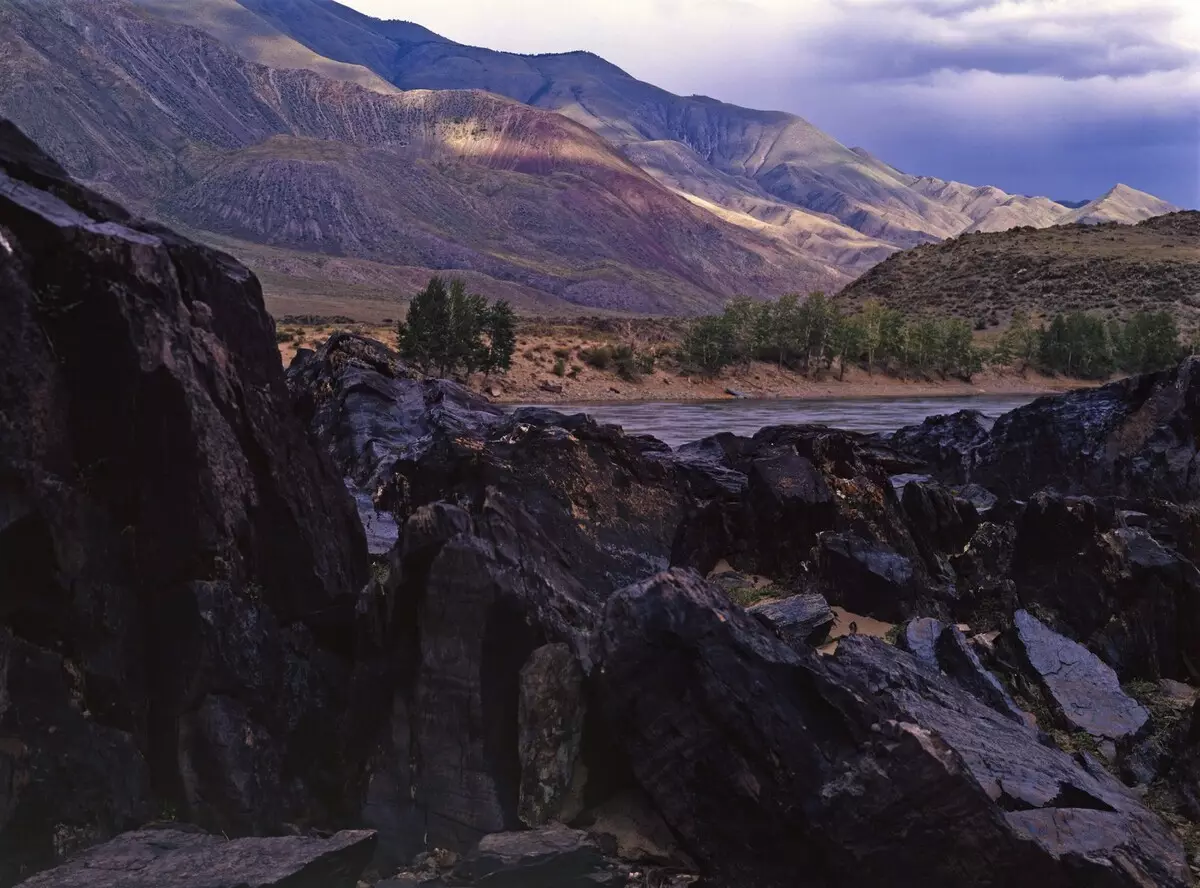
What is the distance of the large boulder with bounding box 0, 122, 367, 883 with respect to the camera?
28.2ft

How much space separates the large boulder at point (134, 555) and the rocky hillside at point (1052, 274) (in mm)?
122491

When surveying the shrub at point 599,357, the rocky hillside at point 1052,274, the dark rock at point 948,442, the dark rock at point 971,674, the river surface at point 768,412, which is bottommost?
the river surface at point 768,412

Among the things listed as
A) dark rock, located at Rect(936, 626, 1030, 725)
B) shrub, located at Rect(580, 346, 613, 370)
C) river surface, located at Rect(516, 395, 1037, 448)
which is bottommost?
river surface, located at Rect(516, 395, 1037, 448)

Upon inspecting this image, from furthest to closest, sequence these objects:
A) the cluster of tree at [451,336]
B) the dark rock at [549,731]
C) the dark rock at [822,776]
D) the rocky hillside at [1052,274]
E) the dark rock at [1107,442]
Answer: the rocky hillside at [1052,274], the cluster of tree at [451,336], the dark rock at [1107,442], the dark rock at [549,731], the dark rock at [822,776]

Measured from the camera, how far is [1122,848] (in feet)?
27.9

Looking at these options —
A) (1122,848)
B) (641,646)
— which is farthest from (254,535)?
(1122,848)

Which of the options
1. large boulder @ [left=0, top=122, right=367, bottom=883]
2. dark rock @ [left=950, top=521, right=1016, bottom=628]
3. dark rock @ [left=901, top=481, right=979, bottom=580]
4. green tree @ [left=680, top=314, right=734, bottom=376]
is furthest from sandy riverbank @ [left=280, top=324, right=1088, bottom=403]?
large boulder @ [left=0, top=122, right=367, bottom=883]

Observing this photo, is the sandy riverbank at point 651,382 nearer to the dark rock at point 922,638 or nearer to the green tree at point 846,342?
the green tree at point 846,342

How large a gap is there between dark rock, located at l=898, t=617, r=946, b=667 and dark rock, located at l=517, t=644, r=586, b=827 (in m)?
4.68

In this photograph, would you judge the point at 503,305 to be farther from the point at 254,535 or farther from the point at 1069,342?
the point at 254,535

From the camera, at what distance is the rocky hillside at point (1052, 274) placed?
411 ft

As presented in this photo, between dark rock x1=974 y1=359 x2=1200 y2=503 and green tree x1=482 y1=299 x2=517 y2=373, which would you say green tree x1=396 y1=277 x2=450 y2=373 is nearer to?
green tree x1=482 y1=299 x2=517 y2=373

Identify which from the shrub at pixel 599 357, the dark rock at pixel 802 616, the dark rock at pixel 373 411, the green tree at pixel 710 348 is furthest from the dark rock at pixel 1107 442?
the green tree at pixel 710 348

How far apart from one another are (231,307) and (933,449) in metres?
27.3
